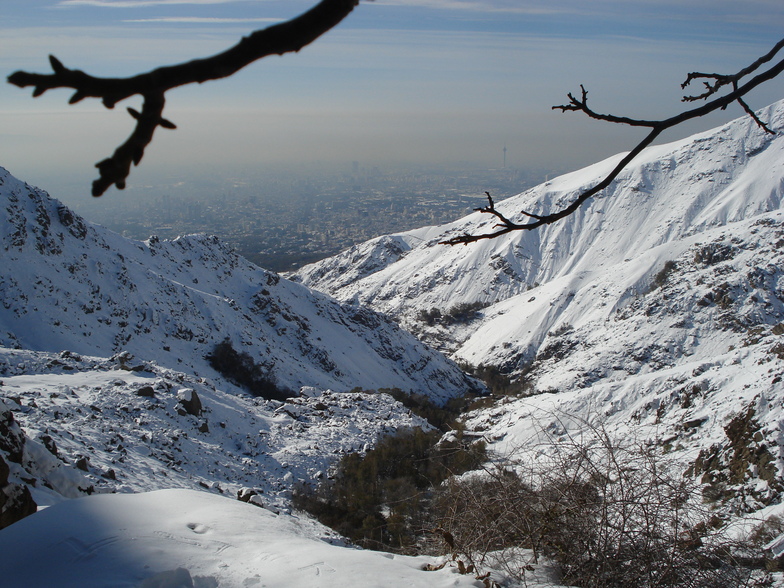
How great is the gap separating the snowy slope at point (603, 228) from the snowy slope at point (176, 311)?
79.9ft

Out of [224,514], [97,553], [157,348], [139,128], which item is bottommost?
[157,348]

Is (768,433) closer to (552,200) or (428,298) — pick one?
(428,298)

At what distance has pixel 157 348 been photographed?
2831cm

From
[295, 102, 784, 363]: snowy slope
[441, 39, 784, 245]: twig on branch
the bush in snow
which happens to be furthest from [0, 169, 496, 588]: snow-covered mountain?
[295, 102, 784, 363]: snowy slope

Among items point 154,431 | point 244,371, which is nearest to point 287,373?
point 244,371

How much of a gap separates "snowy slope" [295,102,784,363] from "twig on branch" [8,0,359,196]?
Result: 221 ft

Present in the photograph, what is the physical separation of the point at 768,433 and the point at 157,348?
2848 centimetres

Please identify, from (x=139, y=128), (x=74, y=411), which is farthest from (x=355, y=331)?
(x=139, y=128)

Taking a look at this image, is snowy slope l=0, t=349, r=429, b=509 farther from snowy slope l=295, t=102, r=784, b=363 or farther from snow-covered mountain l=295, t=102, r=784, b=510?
snowy slope l=295, t=102, r=784, b=363

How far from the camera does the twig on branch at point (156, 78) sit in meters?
0.97

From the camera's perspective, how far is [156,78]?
1020mm

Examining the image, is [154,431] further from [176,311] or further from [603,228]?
[603,228]

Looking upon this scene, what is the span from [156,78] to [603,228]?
295ft

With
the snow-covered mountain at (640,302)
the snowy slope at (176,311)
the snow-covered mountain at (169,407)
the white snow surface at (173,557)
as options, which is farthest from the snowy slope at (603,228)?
the white snow surface at (173,557)
